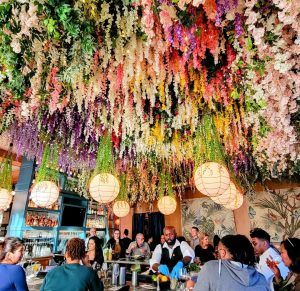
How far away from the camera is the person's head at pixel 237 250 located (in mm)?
1827

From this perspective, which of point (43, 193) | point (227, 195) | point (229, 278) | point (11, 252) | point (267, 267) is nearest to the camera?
point (229, 278)

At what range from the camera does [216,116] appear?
361 centimetres

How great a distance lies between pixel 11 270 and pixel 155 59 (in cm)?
232

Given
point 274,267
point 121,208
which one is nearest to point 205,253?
point 121,208

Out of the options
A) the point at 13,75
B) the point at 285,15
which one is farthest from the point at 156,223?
the point at 285,15

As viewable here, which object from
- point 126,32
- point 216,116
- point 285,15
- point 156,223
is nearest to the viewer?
point 285,15

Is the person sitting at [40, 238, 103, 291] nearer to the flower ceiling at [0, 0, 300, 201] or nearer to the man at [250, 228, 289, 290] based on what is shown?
the flower ceiling at [0, 0, 300, 201]

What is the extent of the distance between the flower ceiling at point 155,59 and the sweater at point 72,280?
169 centimetres

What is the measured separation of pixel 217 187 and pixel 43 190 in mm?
2563

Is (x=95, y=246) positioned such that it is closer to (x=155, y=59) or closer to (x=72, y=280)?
(x=72, y=280)

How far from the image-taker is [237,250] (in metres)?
1.84

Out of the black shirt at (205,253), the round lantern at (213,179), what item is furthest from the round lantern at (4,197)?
the black shirt at (205,253)

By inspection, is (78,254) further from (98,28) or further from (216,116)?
(216,116)

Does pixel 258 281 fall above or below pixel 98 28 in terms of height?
below
